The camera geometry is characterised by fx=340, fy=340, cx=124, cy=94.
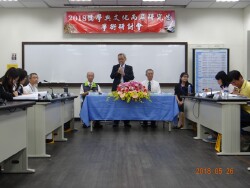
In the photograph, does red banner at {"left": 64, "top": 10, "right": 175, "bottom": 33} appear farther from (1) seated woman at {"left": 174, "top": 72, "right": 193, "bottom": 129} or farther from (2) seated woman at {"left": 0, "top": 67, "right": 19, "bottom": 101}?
(2) seated woman at {"left": 0, "top": 67, "right": 19, "bottom": 101}

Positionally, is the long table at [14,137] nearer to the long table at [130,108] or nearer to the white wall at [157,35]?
the long table at [130,108]

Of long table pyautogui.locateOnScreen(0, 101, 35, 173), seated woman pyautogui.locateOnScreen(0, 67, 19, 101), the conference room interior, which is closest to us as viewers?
long table pyautogui.locateOnScreen(0, 101, 35, 173)

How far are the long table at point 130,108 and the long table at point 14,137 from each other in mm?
3018

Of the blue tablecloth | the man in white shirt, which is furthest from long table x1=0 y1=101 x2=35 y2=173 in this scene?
the blue tablecloth

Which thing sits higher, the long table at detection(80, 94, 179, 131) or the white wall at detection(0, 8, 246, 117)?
the white wall at detection(0, 8, 246, 117)

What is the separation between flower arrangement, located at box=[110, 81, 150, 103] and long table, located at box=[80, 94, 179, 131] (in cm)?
11

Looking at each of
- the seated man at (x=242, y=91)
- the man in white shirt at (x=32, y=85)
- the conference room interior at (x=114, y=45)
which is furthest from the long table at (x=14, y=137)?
the conference room interior at (x=114, y=45)

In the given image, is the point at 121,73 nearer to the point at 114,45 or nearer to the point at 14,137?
the point at 114,45

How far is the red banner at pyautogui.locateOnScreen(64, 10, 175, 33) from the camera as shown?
7.94m

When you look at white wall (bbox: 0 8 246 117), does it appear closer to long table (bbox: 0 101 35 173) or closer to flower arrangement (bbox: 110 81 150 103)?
flower arrangement (bbox: 110 81 150 103)

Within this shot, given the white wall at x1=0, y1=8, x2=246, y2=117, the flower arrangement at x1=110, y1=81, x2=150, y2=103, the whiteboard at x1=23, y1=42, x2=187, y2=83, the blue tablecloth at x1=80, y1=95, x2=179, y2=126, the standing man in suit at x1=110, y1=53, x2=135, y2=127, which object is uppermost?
the white wall at x1=0, y1=8, x2=246, y2=117

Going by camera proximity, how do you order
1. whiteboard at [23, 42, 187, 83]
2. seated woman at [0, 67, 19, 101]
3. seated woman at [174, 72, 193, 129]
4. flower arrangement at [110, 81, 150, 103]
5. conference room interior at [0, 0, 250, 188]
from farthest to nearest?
whiteboard at [23, 42, 187, 83]
conference room interior at [0, 0, 250, 188]
seated woman at [174, 72, 193, 129]
flower arrangement at [110, 81, 150, 103]
seated woman at [0, 67, 19, 101]

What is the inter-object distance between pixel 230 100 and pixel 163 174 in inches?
53.8

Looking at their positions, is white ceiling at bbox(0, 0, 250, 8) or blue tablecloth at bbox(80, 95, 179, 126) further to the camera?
white ceiling at bbox(0, 0, 250, 8)
